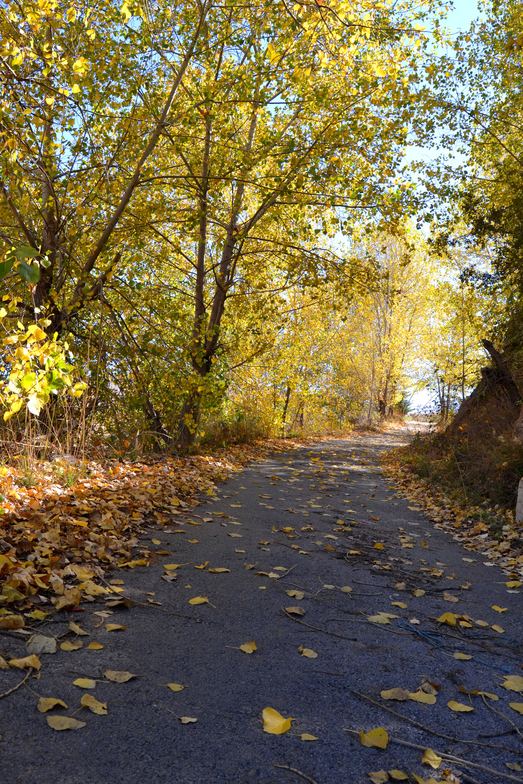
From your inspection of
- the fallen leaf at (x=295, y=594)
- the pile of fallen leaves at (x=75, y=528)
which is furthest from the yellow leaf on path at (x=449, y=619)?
the pile of fallen leaves at (x=75, y=528)

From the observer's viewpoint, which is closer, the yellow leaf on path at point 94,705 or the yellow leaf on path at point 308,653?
the yellow leaf on path at point 94,705

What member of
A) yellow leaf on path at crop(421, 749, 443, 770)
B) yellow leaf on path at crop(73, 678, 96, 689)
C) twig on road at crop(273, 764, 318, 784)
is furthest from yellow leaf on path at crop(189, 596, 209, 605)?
yellow leaf on path at crop(421, 749, 443, 770)

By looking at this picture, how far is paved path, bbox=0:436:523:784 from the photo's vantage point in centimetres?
222

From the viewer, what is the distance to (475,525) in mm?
7531

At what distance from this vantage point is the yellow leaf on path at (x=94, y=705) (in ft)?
8.03

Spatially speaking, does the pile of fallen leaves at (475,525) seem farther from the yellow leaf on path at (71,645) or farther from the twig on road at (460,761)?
the yellow leaf on path at (71,645)

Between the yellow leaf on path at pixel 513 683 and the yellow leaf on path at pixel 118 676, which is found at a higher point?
the yellow leaf on path at pixel 118 676

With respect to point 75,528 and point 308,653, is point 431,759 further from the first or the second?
point 75,528

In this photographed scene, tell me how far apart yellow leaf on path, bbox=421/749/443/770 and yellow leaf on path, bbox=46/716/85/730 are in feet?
→ 4.45

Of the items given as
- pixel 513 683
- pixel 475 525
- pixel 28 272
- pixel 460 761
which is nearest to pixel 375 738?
pixel 460 761

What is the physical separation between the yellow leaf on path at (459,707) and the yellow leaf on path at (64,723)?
Answer: 1.70 meters

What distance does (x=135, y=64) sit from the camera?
24.7 feet

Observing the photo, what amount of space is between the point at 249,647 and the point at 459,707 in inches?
43.7

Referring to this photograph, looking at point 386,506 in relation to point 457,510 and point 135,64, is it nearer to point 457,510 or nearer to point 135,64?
point 457,510
